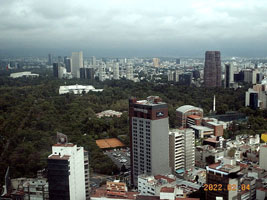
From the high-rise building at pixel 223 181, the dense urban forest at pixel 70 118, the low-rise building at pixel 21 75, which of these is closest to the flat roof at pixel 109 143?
the dense urban forest at pixel 70 118

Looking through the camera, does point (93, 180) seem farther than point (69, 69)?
No

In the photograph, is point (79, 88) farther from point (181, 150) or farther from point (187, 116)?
point (181, 150)

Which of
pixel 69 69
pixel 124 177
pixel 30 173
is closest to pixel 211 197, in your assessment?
pixel 124 177

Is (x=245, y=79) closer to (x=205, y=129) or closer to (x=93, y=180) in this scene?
(x=205, y=129)

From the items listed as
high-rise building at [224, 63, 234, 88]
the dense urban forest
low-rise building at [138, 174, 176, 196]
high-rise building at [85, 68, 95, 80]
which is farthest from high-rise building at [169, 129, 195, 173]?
high-rise building at [85, 68, 95, 80]

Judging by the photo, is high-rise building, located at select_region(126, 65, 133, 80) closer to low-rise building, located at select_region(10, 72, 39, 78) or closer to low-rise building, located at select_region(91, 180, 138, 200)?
low-rise building, located at select_region(10, 72, 39, 78)

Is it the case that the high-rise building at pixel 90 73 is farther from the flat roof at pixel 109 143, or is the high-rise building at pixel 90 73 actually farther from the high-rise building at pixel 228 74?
the flat roof at pixel 109 143
